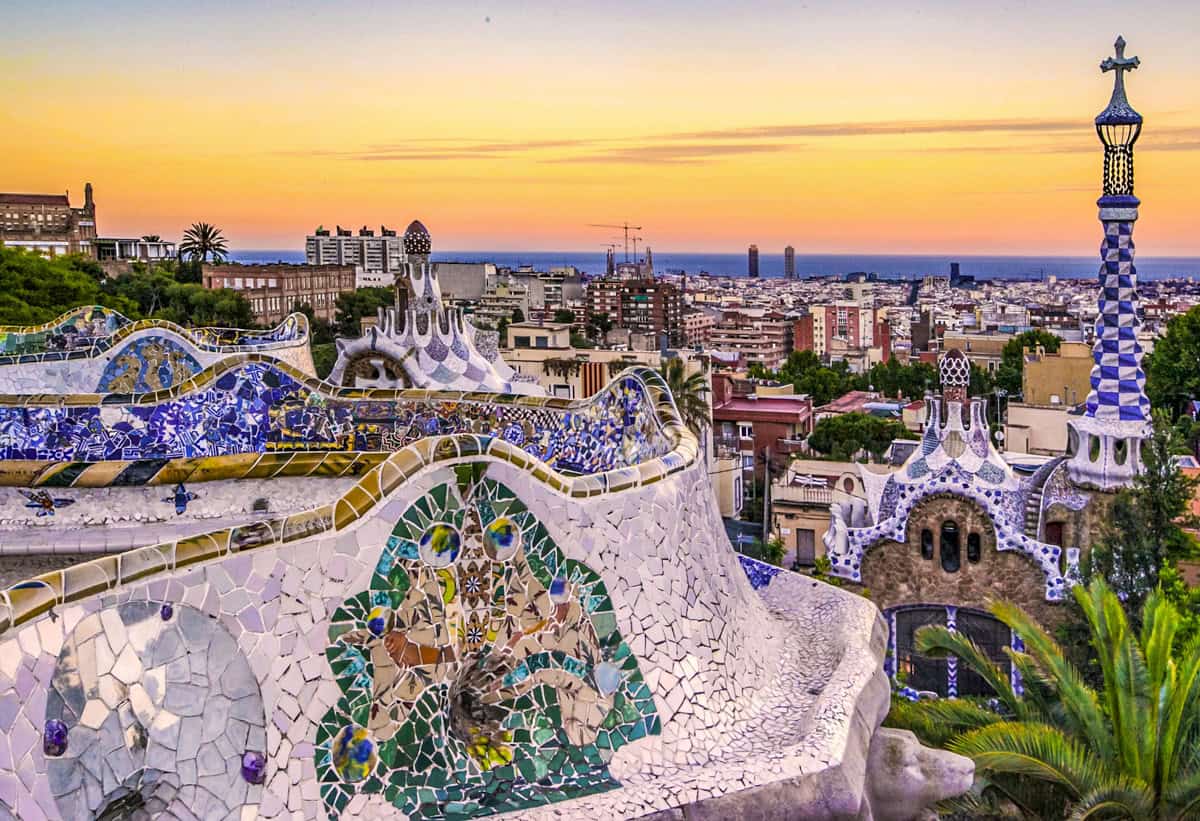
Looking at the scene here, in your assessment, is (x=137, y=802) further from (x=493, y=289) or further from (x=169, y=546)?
Answer: (x=493, y=289)

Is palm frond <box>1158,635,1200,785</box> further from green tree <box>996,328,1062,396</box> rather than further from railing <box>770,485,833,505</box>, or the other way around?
green tree <box>996,328,1062,396</box>

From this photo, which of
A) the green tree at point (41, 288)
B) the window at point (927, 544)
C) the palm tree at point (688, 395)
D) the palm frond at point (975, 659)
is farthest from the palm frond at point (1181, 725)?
the green tree at point (41, 288)

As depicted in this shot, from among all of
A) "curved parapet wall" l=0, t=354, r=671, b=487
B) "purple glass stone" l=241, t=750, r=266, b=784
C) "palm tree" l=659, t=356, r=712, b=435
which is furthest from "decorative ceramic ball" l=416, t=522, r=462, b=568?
"palm tree" l=659, t=356, r=712, b=435

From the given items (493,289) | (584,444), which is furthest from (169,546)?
(493,289)

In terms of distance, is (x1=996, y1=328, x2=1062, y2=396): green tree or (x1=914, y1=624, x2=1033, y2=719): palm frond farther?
(x1=996, y1=328, x2=1062, y2=396): green tree

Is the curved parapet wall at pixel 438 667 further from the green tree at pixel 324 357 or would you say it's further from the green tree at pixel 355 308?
the green tree at pixel 355 308
